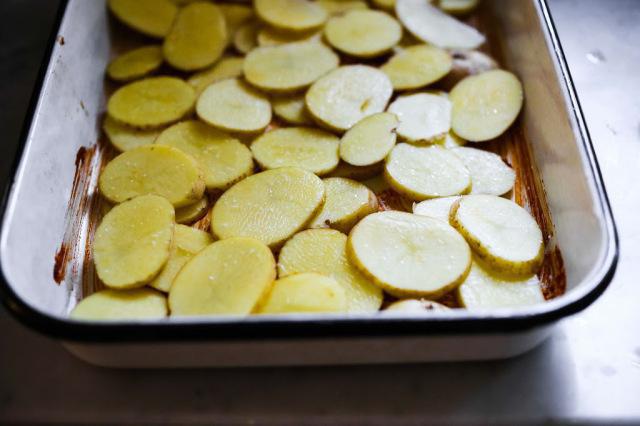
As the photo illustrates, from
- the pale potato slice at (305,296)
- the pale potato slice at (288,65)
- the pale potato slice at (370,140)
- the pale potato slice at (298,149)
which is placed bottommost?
the pale potato slice at (305,296)

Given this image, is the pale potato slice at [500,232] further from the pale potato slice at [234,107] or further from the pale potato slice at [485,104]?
the pale potato slice at [234,107]

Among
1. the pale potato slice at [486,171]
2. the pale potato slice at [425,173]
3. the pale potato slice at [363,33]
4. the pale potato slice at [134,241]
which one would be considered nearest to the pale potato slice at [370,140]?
the pale potato slice at [425,173]

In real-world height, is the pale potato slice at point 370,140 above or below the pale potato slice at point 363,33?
below

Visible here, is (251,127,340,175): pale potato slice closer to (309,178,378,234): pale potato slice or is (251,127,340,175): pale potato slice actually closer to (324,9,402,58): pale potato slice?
(309,178,378,234): pale potato slice

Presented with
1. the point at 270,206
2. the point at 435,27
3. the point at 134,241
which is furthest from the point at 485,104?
the point at 134,241

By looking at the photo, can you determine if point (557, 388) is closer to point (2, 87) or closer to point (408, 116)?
point (408, 116)

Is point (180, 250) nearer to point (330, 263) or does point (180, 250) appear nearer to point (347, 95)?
point (330, 263)
